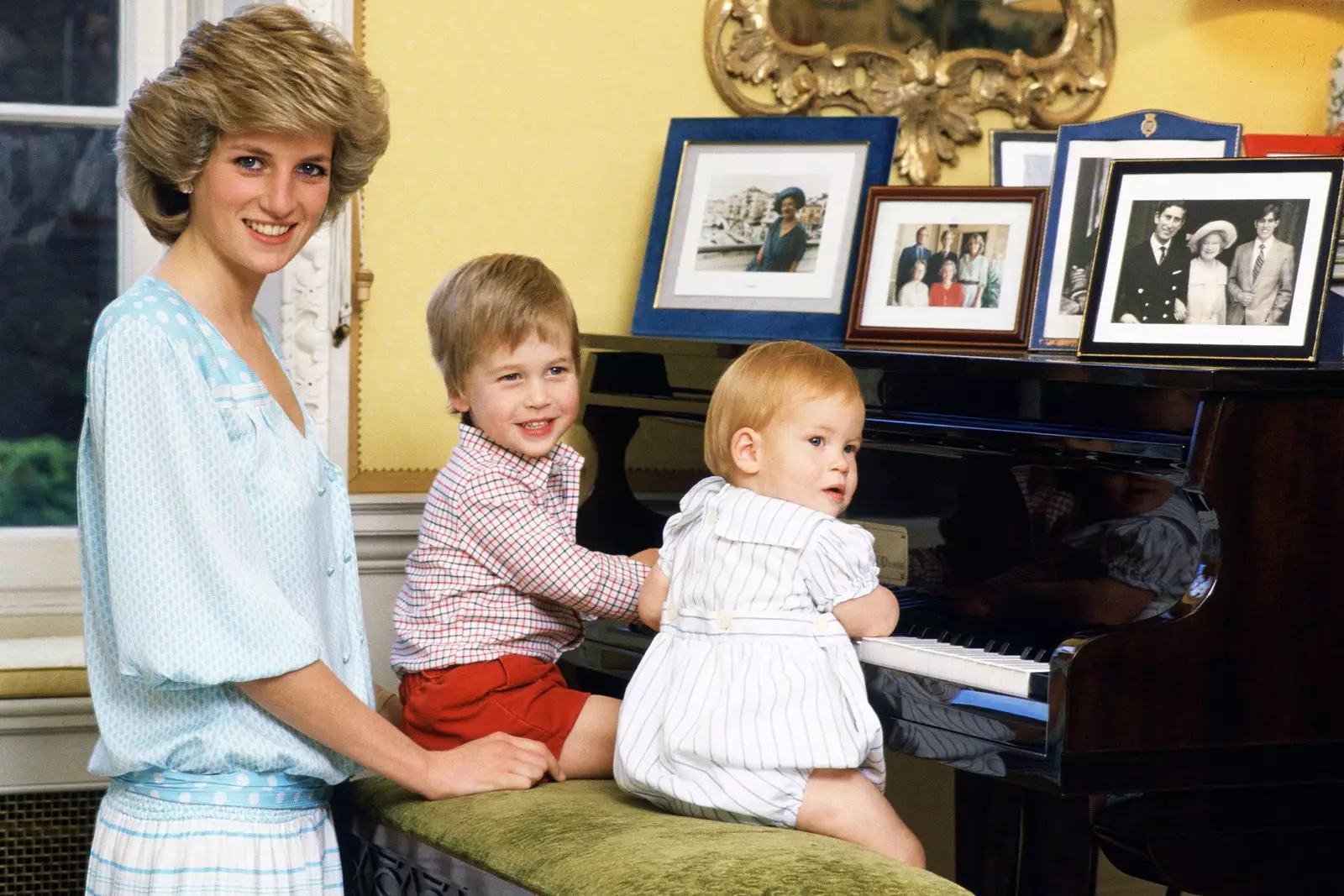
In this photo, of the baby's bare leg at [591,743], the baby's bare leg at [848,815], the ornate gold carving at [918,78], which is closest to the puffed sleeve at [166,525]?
the baby's bare leg at [591,743]

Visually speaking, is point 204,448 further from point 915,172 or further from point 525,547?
point 915,172

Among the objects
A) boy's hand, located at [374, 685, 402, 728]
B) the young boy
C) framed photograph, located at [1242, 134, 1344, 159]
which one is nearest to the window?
boy's hand, located at [374, 685, 402, 728]

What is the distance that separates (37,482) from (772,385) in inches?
65.5

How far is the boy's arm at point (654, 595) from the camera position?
2043 millimetres

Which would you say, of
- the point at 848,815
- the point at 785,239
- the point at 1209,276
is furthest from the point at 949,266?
the point at 848,815

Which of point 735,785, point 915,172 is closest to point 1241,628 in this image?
point 735,785

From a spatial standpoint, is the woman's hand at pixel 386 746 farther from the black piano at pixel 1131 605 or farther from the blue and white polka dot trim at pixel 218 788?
the black piano at pixel 1131 605

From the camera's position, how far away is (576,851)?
1763mm

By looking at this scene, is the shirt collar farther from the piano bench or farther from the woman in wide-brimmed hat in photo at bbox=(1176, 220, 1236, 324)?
the woman in wide-brimmed hat in photo at bbox=(1176, 220, 1236, 324)

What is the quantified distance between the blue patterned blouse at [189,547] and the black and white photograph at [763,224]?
3.71 ft

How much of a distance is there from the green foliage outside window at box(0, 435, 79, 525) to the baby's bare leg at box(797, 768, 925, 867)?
5.61ft

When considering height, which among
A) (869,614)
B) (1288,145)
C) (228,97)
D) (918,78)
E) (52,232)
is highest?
(918,78)

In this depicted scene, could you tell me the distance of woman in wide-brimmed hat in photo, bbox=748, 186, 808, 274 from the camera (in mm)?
2768

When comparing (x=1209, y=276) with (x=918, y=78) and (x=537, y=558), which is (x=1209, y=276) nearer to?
(x=537, y=558)
